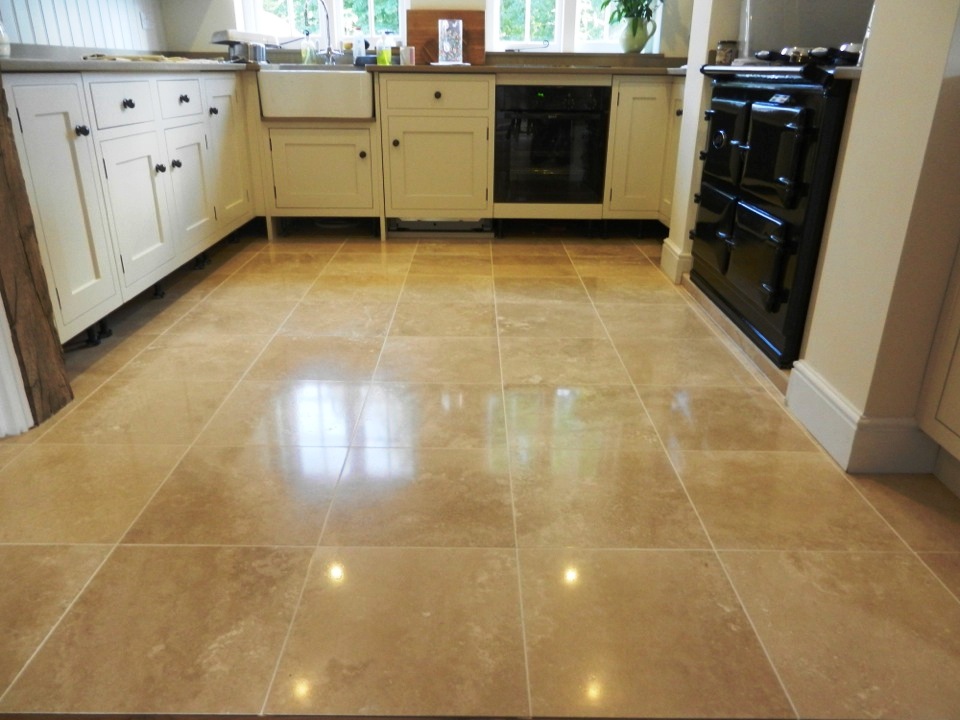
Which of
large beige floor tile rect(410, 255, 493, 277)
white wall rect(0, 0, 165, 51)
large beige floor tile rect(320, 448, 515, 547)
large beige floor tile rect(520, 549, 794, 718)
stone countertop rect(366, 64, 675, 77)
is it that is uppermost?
white wall rect(0, 0, 165, 51)

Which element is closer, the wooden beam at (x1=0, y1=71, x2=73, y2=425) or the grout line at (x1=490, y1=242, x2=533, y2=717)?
the grout line at (x1=490, y1=242, x2=533, y2=717)

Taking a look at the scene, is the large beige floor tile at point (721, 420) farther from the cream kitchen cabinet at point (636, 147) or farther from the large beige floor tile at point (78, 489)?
the cream kitchen cabinet at point (636, 147)

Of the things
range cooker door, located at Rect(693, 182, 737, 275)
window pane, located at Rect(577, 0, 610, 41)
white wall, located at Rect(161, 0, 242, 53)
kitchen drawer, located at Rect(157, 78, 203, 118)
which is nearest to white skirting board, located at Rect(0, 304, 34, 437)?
kitchen drawer, located at Rect(157, 78, 203, 118)

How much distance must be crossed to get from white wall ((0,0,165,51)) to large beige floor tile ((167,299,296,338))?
1184 mm

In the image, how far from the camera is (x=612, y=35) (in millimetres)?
4219

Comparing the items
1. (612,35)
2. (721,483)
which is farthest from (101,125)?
(612,35)

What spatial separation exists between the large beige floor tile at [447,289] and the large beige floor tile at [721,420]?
39.9 inches

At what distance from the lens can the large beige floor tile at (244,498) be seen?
1.41m

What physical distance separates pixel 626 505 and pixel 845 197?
0.90 m

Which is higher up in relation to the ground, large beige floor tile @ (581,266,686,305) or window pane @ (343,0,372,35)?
window pane @ (343,0,372,35)

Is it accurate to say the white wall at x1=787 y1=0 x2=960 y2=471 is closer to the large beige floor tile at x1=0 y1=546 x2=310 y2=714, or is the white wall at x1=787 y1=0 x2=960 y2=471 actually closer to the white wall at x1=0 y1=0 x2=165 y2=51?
the large beige floor tile at x1=0 y1=546 x2=310 y2=714

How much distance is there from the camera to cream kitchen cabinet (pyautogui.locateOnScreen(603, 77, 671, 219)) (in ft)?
11.9

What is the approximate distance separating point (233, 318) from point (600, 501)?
1641mm

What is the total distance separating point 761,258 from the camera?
86.5 inches
